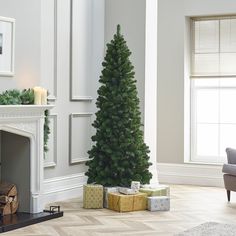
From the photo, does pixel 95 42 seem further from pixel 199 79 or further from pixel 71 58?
pixel 199 79

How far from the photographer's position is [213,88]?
27.9 feet

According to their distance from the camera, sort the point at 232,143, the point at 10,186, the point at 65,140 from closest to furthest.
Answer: the point at 10,186 < the point at 65,140 < the point at 232,143

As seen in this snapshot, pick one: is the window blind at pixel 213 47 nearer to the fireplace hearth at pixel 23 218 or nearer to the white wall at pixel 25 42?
the white wall at pixel 25 42

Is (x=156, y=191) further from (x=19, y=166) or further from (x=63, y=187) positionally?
(x=19, y=166)

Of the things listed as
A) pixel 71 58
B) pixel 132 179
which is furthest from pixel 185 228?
pixel 71 58

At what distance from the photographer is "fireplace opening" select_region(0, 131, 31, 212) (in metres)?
6.00

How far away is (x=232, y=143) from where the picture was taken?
8.41 metres

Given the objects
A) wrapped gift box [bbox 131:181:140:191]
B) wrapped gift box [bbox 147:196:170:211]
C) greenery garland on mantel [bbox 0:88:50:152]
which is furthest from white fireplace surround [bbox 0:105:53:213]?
wrapped gift box [bbox 147:196:170:211]

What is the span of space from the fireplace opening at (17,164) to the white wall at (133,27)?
6.26 feet

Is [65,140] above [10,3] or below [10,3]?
below

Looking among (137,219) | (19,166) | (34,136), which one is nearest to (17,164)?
(19,166)

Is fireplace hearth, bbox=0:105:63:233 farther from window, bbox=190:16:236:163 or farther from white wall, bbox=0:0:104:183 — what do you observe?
window, bbox=190:16:236:163

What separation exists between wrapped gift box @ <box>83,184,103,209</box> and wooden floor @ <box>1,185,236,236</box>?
0.09 m

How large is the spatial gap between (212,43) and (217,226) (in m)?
3.66
